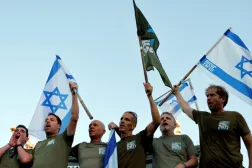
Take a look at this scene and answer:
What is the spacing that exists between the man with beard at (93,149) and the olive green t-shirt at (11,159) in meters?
0.80

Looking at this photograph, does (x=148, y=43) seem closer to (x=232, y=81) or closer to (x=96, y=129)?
(x=232, y=81)

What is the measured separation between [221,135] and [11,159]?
3306 mm

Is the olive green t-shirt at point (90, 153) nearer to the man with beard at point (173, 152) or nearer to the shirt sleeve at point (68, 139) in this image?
the shirt sleeve at point (68, 139)

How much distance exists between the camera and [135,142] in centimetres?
540

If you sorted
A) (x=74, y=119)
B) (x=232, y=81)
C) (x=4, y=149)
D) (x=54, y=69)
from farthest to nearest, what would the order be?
(x=54, y=69) < (x=232, y=81) < (x=4, y=149) < (x=74, y=119)

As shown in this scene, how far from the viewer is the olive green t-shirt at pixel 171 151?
5.30 metres

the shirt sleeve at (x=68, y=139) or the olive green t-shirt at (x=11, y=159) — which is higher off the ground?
the shirt sleeve at (x=68, y=139)

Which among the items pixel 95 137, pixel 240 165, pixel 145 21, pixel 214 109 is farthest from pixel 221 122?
pixel 145 21

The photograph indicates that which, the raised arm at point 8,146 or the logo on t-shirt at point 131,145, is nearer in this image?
the logo on t-shirt at point 131,145

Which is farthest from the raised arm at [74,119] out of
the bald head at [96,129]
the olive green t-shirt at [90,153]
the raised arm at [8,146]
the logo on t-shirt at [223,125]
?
the logo on t-shirt at [223,125]

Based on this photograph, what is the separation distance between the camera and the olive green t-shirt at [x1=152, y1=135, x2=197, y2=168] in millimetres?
5297

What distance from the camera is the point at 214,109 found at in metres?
4.96

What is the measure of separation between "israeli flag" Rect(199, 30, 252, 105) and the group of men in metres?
1.48

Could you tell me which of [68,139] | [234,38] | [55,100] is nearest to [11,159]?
[68,139]
